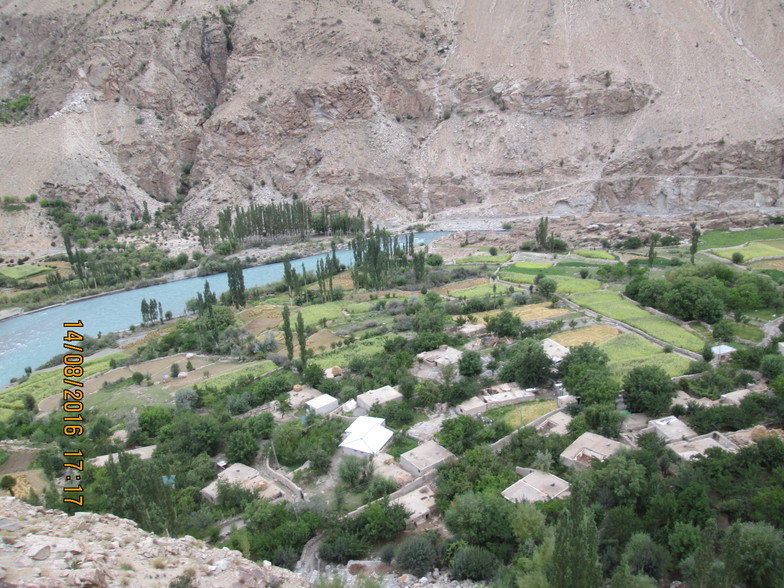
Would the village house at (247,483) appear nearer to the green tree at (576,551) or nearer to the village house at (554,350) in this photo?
the green tree at (576,551)

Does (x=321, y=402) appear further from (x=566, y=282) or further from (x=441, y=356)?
(x=566, y=282)

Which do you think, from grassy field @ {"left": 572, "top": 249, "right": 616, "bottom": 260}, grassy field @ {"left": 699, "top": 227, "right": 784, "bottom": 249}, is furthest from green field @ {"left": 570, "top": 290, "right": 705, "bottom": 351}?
grassy field @ {"left": 699, "top": 227, "right": 784, "bottom": 249}

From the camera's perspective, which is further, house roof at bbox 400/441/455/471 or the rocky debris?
house roof at bbox 400/441/455/471

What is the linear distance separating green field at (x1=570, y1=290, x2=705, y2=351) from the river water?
23.7m

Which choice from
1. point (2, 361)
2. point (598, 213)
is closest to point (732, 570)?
point (2, 361)

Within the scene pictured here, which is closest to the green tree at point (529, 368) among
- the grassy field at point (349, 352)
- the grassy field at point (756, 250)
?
the grassy field at point (349, 352)

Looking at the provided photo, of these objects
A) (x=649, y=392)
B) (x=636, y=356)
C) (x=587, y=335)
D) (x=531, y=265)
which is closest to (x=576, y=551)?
(x=649, y=392)

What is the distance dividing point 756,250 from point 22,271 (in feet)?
192

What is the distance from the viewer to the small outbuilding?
19719 millimetres

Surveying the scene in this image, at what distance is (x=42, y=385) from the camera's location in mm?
25891

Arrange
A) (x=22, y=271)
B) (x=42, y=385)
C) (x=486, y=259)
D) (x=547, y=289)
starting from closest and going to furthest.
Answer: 1. (x=42, y=385)
2. (x=547, y=289)
3. (x=486, y=259)
4. (x=22, y=271)

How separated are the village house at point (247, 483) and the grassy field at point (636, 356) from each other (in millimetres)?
12939

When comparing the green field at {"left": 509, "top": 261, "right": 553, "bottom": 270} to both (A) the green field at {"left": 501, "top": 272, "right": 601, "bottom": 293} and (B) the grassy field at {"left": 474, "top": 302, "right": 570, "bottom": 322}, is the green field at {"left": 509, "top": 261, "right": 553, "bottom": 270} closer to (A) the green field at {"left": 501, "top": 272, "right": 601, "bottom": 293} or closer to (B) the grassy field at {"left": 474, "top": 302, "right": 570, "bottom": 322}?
(A) the green field at {"left": 501, "top": 272, "right": 601, "bottom": 293}

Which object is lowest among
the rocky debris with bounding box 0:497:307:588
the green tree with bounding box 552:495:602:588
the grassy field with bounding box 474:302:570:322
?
the grassy field with bounding box 474:302:570:322
